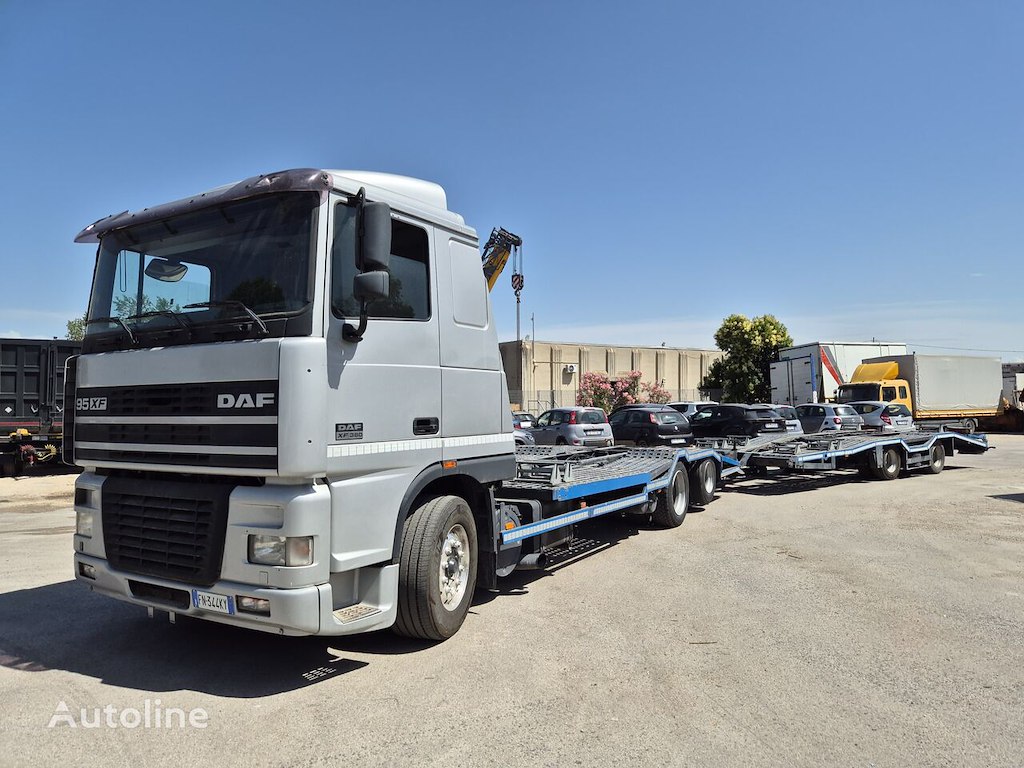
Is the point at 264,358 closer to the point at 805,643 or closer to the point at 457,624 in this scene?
the point at 457,624

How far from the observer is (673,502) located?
10.2 meters

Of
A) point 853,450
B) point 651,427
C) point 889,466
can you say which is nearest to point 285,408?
point 853,450

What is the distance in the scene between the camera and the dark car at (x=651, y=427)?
17.5 m

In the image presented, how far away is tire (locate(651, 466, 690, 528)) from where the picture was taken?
991cm

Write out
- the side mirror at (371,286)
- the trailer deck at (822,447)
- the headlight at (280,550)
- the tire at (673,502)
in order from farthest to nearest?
the trailer deck at (822,447)
the tire at (673,502)
the side mirror at (371,286)
the headlight at (280,550)

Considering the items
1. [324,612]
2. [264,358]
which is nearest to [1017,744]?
[324,612]

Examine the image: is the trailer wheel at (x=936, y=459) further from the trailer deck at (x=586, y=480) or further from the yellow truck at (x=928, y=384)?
the yellow truck at (x=928, y=384)

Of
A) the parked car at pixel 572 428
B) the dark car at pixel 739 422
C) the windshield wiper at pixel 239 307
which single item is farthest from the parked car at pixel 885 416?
the windshield wiper at pixel 239 307

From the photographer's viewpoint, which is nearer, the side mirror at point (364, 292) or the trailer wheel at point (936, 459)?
the side mirror at point (364, 292)

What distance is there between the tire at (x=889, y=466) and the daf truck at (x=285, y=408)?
1381cm

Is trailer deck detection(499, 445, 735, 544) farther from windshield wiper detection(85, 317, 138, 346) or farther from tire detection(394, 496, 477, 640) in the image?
windshield wiper detection(85, 317, 138, 346)

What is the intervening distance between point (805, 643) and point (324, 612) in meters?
3.55

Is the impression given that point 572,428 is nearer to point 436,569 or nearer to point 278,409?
point 436,569

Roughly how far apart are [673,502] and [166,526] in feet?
24.0
